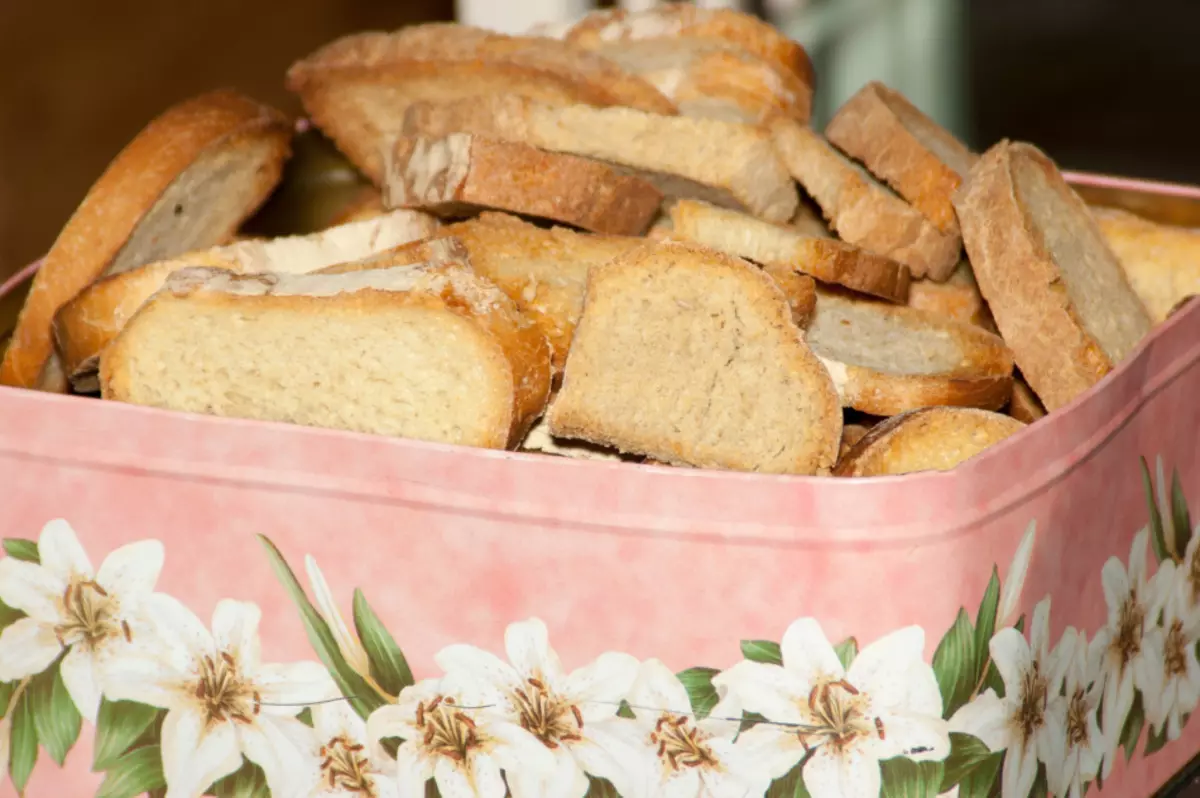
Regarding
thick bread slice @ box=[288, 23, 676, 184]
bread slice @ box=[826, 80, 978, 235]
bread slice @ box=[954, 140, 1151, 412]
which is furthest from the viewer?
thick bread slice @ box=[288, 23, 676, 184]

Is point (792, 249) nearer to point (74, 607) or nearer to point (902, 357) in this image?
point (902, 357)

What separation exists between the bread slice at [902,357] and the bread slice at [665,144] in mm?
89

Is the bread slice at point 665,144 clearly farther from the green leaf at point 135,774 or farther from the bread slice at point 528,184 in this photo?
the green leaf at point 135,774

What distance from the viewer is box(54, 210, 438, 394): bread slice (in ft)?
2.90

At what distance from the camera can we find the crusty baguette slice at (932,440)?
0.74 metres

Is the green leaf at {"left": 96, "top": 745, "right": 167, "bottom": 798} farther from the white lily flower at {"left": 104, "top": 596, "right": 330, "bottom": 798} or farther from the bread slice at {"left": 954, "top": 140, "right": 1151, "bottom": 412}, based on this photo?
the bread slice at {"left": 954, "top": 140, "right": 1151, "bottom": 412}

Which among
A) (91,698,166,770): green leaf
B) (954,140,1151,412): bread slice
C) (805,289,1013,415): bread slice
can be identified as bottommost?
(91,698,166,770): green leaf

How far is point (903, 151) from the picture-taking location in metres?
0.97

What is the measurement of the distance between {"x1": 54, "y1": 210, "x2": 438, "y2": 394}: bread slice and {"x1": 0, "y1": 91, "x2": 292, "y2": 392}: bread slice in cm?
3

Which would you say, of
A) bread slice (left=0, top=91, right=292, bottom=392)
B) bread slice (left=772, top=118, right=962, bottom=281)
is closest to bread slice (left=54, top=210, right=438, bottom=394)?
bread slice (left=0, top=91, right=292, bottom=392)

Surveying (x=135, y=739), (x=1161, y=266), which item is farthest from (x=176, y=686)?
(x=1161, y=266)

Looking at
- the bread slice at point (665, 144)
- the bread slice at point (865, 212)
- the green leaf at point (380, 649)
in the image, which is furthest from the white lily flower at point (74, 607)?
the bread slice at point (865, 212)

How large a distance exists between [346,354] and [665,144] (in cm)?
30

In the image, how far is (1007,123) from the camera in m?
3.71
